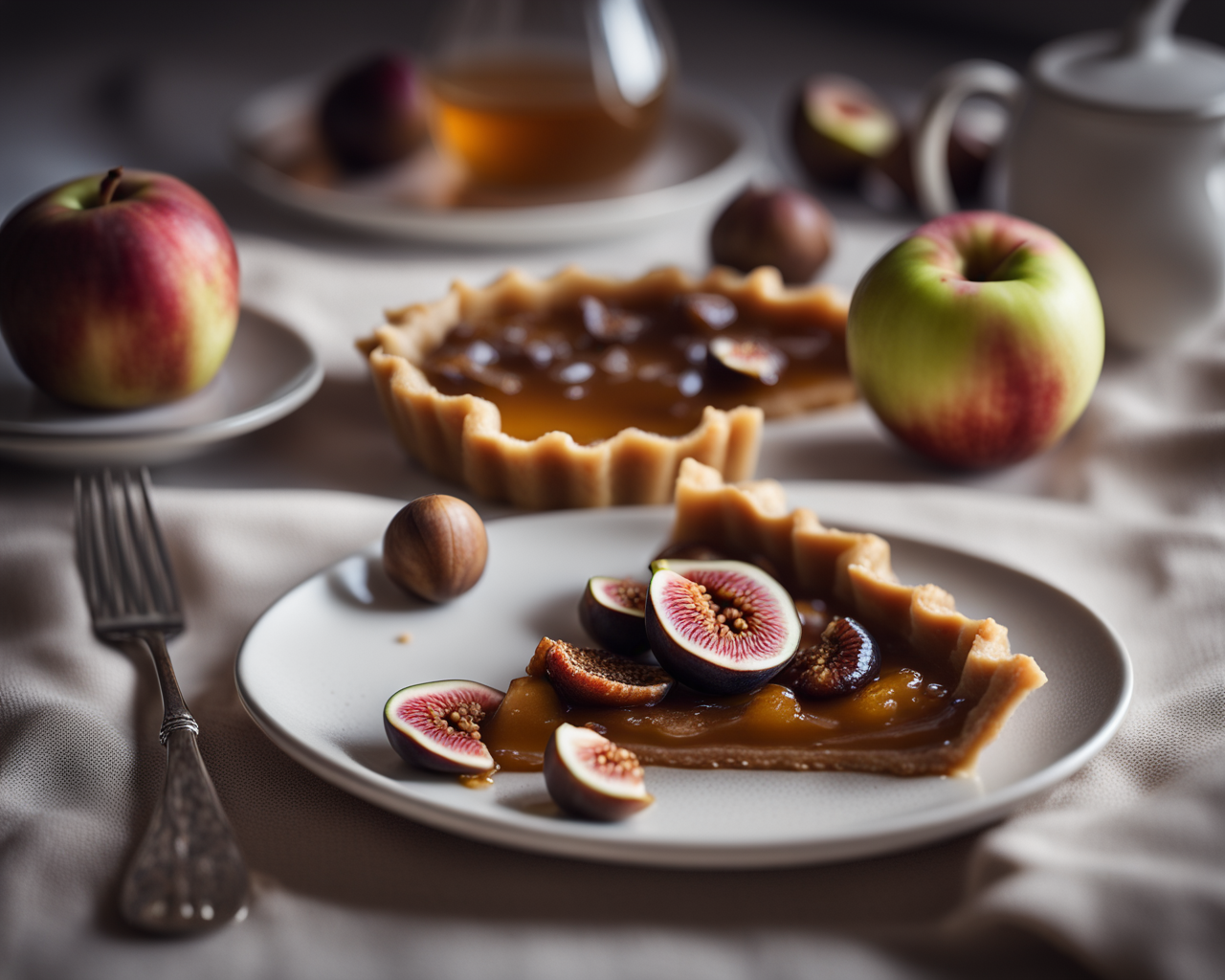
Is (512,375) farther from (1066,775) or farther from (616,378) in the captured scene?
(1066,775)

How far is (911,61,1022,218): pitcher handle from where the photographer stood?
3.23 m

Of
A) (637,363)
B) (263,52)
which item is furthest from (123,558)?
(263,52)

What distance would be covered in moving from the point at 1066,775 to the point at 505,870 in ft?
2.38

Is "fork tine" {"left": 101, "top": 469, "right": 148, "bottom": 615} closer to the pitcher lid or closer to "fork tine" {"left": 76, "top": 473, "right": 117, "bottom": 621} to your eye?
"fork tine" {"left": 76, "top": 473, "right": 117, "bottom": 621}

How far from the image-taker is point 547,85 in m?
3.64

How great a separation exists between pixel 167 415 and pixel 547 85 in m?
1.66

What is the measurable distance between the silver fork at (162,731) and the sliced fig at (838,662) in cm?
80

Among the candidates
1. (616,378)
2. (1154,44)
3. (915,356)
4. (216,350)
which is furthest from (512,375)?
(1154,44)

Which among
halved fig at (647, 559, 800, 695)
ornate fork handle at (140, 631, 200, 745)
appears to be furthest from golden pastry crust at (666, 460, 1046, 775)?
ornate fork handle at (140, 631, 200, 745)

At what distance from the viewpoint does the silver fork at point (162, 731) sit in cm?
147

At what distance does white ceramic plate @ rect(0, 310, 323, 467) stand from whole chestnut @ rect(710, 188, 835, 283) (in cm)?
119

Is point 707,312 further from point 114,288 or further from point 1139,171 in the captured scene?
point 114,288

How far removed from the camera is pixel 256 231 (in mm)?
3699

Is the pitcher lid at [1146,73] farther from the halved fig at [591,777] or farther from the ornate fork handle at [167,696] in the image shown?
the ornate fork handle at [167,696]
